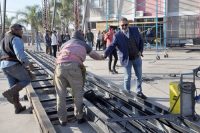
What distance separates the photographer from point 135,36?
27.2 feet

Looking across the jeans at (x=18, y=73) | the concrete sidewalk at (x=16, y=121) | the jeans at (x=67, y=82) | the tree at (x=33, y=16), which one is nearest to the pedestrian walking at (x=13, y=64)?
the jeans at (x=18, y=73)

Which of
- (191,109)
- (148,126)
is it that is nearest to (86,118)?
(148,126)

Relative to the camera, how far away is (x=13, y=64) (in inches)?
288

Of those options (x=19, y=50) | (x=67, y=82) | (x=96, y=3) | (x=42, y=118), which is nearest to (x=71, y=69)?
(x=67, y=82)

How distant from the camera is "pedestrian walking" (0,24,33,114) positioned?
715 cm

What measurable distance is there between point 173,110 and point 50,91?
382 cm

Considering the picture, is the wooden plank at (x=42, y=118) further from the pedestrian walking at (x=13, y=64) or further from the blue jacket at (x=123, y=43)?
the blue jacket at (x=123, y=43)

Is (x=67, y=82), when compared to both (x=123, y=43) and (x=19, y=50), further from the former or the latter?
(x=123, y=43)

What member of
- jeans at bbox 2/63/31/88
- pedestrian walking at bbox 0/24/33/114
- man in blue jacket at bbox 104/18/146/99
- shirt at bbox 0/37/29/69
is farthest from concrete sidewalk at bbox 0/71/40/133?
man in blue jacket at bbox 104/18/146/99

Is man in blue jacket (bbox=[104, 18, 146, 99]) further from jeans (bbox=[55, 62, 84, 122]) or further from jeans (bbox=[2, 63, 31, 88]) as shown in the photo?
jeans (bbox=[55, 62, 84, 122])

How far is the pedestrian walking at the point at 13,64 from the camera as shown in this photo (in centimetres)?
A: 715

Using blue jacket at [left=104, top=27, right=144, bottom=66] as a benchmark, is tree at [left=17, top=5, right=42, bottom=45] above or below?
above

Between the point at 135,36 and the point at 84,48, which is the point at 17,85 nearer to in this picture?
the point at 84,48

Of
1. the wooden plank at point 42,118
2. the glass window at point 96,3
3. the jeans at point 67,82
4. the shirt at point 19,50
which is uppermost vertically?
the glass window at point 96,3
